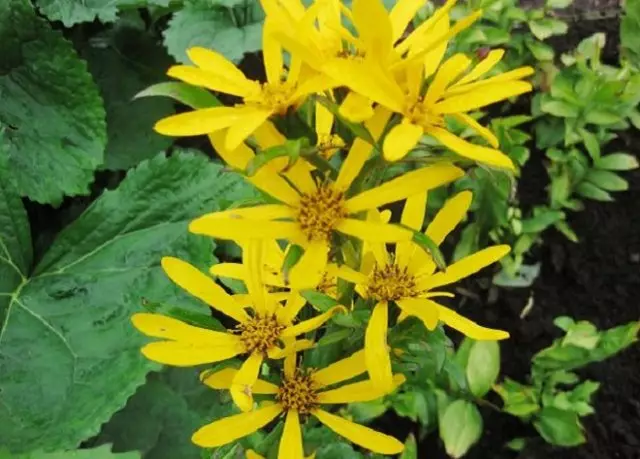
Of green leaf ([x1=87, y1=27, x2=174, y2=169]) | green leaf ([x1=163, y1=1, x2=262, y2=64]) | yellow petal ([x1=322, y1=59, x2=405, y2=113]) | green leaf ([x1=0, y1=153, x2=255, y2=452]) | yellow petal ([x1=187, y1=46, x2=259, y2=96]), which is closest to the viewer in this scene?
yellow petal ([x1=322, y1=59, x2=405, y2=113])

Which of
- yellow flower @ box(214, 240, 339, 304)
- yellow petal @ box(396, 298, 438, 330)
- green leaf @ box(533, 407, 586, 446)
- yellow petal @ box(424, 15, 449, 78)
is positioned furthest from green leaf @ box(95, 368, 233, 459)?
yellow petal @ box(424, 15, 449, 78)

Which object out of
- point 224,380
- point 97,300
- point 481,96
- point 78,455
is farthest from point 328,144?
point 97,300

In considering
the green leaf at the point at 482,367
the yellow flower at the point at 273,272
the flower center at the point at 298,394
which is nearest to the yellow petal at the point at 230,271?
the yellow flower at the point at 273,272

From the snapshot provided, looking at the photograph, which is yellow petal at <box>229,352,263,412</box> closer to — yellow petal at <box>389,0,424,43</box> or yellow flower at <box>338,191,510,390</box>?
yellow flower at <box>338,191,510,390</box>

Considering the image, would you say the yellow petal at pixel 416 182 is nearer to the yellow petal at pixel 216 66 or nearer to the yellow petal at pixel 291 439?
the yellow petal at pixel 216 66

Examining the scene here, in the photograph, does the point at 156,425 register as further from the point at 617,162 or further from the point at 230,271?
the point at 617,162

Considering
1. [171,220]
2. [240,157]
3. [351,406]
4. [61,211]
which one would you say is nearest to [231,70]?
[240,157]

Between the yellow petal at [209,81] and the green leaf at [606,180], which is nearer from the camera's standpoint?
the yellow petal at [209,81]
